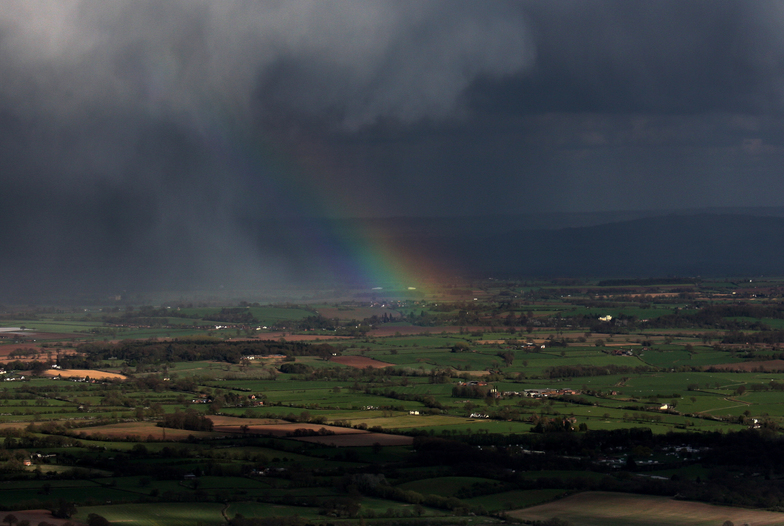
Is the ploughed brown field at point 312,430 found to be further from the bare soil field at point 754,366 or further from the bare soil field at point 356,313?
the bare soil field at point 356,313

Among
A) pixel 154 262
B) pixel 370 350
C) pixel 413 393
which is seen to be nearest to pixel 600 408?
pixel 413 393

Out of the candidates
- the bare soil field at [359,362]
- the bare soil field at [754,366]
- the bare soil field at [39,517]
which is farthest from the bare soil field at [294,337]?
the bare soil field at [39,517]

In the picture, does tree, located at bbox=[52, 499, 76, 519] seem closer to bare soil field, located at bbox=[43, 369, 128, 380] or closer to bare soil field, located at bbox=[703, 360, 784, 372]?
bare soil field, located at bbox=[43, 369, 128, 380]

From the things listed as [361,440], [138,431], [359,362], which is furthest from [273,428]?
[359,362]

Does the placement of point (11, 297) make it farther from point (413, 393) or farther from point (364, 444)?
point (364, 444)

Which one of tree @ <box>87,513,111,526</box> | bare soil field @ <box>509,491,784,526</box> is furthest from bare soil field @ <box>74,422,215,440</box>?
bare soil field @ <box>509,491,784,526</box>
